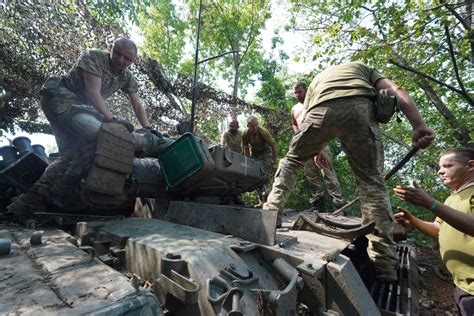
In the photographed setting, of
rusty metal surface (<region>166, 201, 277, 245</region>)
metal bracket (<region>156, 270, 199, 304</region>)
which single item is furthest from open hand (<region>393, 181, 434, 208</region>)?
metal bracket (<region>156, 270, 199, 304</region>)

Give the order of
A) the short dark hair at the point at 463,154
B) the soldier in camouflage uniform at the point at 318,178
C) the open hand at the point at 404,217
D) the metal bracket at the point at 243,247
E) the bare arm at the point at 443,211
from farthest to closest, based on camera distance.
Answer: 1. the soldier in camouflage uniform at the point at 318,178
2. the open hand at the point at 404,217
3. the short dark hair at the point at 463,154
4. the metal bracket at the point at 243,247
5. the bare arm at the point at 443,211

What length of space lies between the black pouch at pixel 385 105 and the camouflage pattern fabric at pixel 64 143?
263 centimetres

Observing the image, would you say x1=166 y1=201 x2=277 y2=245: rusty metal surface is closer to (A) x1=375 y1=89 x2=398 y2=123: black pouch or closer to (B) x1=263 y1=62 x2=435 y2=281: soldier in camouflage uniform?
(B) x1=263 y1=62 x2=435 y2=281: soldier in camouflage uniform

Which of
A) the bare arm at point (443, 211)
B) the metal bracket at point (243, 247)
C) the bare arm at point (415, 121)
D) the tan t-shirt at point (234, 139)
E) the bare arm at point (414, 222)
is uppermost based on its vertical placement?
the tan t-shirt at point (234, 139)

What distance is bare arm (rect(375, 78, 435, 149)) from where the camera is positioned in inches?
93.4

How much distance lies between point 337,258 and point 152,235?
122 centimetres

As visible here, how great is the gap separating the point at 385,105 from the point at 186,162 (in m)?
1.87

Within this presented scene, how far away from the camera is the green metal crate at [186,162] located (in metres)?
2.91

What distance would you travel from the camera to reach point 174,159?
10.4 feet

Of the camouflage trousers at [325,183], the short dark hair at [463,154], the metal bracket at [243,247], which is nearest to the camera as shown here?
the metal bracket at [243,247]

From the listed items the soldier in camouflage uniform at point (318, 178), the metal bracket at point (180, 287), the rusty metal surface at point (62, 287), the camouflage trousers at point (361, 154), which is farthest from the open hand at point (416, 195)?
the soldier in camouflage uniform at point (318, 178)

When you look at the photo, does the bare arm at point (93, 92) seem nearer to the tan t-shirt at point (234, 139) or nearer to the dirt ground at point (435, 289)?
the dirt ground at point (435, 289)

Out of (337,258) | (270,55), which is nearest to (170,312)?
(337,258)

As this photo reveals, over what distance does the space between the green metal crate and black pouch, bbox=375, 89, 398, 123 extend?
1578 millimetres
